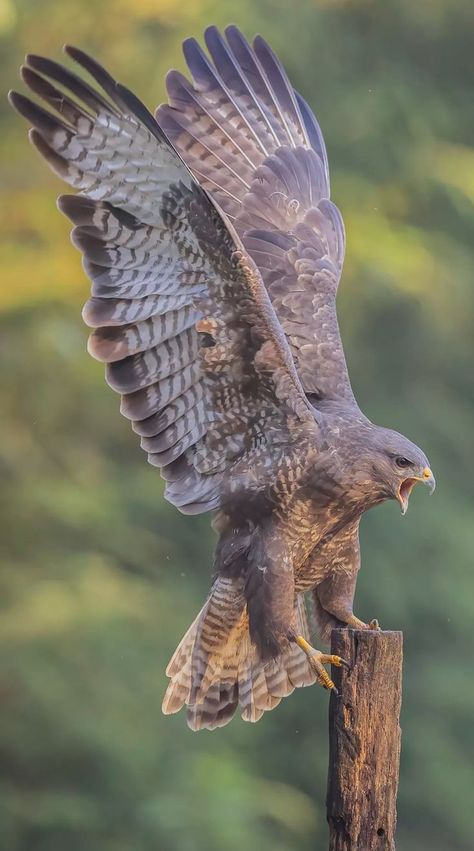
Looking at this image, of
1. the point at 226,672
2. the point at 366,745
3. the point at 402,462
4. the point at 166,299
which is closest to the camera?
the point at 366,745

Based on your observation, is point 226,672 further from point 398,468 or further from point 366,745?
point 366,745

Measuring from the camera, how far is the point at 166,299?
16.9 feet

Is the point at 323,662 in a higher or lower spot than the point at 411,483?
lower

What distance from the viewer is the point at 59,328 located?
9.00 meters

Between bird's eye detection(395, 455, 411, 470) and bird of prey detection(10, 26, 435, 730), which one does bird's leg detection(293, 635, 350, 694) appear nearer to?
bird of prey detection(10, 26, 435, 730)

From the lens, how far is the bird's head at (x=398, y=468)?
4977 millimetres

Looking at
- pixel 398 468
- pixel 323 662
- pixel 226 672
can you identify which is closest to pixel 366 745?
pixel 323 662

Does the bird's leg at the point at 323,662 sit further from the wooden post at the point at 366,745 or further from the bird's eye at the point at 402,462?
the bird's eye at the point at 402,462

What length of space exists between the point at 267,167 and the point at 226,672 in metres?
2.12

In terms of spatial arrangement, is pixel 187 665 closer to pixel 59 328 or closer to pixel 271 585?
pixel 271 585

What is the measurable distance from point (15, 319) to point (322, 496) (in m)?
4.30

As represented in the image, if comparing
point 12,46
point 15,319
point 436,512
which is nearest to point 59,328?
point 15,319

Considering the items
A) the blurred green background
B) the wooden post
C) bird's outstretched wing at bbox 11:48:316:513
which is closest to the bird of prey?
bird's outstretched wing at bbox 11:48:316:513

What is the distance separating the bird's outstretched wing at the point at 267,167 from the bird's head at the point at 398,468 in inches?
32.9
